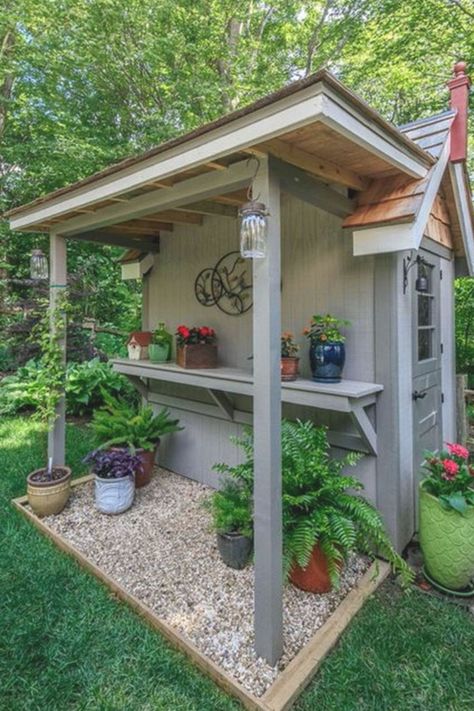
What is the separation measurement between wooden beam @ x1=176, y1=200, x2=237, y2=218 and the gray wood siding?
13.1 inches

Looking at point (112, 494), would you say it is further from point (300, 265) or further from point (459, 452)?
point (459, 452)

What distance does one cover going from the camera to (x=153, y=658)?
1708 millimetres

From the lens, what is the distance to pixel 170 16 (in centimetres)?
681

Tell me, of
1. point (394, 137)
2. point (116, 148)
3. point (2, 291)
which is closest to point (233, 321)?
point (394, 137)

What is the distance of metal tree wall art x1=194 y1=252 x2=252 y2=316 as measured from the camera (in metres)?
3.06

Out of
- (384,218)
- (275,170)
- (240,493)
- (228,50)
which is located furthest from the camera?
(228,50)

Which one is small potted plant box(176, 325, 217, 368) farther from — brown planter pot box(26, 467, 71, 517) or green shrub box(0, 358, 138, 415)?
green shrub box(0, 358, 138, 415)

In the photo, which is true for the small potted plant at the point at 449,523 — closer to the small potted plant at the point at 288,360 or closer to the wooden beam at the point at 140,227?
the small potted plant at the point at 288,360

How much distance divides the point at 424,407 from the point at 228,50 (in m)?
8.07

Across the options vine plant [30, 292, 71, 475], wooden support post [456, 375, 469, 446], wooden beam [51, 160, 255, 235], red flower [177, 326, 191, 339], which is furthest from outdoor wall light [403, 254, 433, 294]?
vine plant [30, 292, 71, 475]

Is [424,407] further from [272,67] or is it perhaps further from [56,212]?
[272,67]

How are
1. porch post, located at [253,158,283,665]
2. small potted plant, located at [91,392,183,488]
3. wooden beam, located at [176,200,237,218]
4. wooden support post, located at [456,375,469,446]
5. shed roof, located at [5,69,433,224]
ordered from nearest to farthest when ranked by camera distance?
shed roof, located at [5,69,433,224] < porch post, located at [253,158,283,665] < wooden beam, located at [176,200,237,218] < small potted plant, located at [91,392,183,488] < wooden support post, located at [456,375,469,446]

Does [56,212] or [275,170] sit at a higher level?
[56,212]

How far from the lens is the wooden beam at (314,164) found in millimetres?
1579
